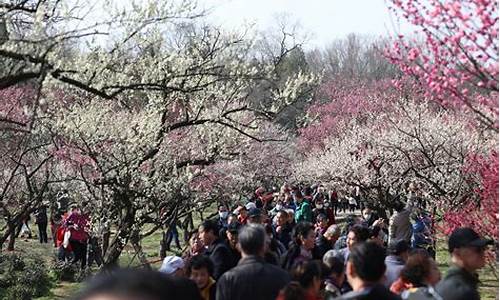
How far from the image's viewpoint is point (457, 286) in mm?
4352

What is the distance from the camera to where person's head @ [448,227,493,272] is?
4.76 m

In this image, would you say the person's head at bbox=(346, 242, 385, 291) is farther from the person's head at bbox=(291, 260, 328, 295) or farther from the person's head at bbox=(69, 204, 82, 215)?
the person's head at bbox=(69, 204, 82, 215)

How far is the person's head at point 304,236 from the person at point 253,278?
6.22ft

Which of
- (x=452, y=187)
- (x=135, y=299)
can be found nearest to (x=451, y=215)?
(x=452, y=187)

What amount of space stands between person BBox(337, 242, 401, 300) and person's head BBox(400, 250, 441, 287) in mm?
696

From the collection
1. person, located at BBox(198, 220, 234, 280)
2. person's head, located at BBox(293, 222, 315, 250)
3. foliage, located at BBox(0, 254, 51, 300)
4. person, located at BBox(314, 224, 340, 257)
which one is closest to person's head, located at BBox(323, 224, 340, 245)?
person, located at BBox(314, 224, 340, 257)

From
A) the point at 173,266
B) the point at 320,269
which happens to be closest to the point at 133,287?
the point at 320,269

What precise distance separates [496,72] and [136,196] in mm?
7855

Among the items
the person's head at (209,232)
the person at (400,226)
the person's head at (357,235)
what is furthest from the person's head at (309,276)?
the person at (400,226)

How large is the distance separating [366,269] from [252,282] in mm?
1183

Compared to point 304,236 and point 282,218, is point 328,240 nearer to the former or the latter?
point 304,236

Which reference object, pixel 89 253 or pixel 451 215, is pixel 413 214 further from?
pixel 89 253

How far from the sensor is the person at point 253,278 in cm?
496

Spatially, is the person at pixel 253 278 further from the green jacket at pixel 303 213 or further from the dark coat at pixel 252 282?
the green jacket at pixel 303 213
